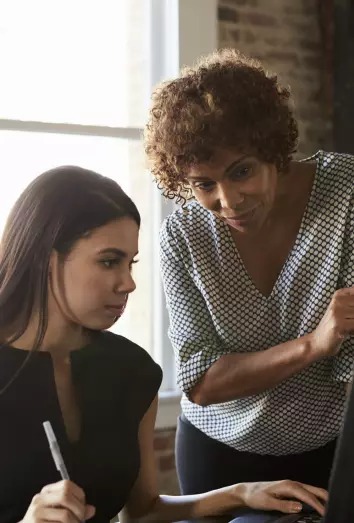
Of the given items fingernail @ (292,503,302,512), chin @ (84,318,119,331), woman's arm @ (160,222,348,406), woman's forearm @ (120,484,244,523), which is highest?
chin @ (84,318,119,331)

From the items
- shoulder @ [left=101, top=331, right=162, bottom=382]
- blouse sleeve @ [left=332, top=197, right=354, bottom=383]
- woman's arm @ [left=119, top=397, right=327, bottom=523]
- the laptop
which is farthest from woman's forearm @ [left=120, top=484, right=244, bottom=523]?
the laptop

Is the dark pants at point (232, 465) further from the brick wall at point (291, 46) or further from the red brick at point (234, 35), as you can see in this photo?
the red brick at point (234, 35)

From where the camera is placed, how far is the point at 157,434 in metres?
3.01

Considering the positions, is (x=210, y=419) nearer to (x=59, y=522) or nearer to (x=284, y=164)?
(x=284, y=164)

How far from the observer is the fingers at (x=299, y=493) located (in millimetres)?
1312

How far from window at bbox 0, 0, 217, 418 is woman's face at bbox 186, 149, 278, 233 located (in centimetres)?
138

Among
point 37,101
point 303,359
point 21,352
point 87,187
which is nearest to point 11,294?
point 21,352

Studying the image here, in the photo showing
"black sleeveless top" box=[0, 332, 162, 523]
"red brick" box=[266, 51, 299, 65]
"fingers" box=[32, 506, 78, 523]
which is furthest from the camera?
"red brick" box=[266, 51, 299, 65]

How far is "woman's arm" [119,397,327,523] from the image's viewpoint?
53.2 inches

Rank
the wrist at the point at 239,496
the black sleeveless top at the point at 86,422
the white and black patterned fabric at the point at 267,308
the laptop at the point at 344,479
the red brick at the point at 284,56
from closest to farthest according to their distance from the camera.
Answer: the laptop at the point at 344,479, the black sleeveless top at the point at 86,422, the wrist at the point at 239,496, the white and black patterned fabric at the point at 267,308, the red brick at the point at 284,56

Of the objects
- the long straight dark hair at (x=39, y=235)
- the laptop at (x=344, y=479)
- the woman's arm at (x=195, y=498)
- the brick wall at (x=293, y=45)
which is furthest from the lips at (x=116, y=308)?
the brick wall at (x=293, y=45)

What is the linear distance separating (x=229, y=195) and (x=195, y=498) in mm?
562

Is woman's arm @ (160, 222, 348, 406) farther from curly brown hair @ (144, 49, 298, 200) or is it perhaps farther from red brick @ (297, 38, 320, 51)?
red brick @ (297, 38, 320, 51)

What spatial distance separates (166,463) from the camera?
303 cm
